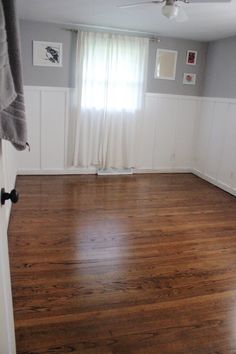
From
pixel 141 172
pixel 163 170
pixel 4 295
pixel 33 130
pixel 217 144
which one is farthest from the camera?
pixel 163 170

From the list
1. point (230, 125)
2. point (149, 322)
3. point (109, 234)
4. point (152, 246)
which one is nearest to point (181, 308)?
point (149, 322)

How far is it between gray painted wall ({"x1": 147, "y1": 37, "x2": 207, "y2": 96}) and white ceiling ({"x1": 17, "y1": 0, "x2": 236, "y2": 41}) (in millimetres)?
Result: 227

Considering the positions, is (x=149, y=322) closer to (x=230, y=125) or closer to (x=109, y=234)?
(x=109, y=234)

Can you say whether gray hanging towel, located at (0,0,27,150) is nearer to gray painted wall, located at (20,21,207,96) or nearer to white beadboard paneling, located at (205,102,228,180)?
gray painted wall, located at (20,21,207,96)

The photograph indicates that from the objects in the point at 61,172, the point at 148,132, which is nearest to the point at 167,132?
the point at 148,132

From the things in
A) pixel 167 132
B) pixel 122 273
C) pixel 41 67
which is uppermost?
pixel 41 67

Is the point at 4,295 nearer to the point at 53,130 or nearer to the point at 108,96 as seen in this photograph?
the point at 53,130

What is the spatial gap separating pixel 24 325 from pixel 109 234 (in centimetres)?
129

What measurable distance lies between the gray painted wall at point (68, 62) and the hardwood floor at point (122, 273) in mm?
1644

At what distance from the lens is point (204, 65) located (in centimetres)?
495

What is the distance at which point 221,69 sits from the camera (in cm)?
453

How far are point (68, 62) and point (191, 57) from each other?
6.55ft

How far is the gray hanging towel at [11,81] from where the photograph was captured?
84 cm

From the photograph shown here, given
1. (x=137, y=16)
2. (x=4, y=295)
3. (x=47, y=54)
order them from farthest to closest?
(x=47, y=54)
(x=137, y=16)
(x=4, y=295)
